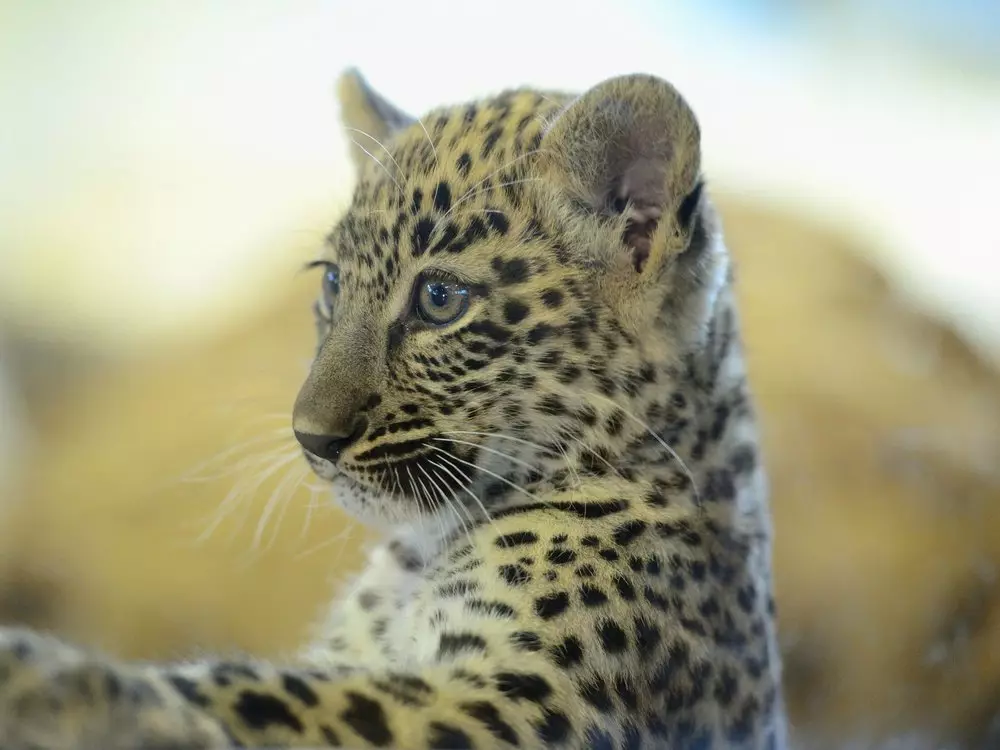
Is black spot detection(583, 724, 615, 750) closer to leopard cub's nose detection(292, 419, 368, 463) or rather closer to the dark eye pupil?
leopard cub's nose detection(292, 419, 368, 463)

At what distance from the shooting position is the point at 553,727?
1.30m

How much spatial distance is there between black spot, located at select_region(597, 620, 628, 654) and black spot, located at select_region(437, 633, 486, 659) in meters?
0.18

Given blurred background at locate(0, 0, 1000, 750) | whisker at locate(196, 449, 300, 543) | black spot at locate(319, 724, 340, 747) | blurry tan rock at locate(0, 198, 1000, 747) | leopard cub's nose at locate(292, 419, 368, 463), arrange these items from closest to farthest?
black spot at locate(319, 724, 340, 747) < leopard cub's nose at locate(292, 419, 368, 463) < whisker at locate(196, 449, 300, 543) < blurred background at locate(0, 0, 1000, 750) < blurry tan rock at locate(0, 198, 1000, 747)

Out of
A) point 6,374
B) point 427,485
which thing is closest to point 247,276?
point 6,374

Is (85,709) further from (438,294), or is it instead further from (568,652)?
(438,294)

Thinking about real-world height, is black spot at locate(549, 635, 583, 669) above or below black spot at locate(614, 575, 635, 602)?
below

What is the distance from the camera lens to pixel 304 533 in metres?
2.23

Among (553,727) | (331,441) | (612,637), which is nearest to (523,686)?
(553,727)

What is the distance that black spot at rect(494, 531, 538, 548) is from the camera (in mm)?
1536

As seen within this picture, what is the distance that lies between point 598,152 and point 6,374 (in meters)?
1.43

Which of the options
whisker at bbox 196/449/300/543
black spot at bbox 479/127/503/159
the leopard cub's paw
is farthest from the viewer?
whisker at bbox 196/449/300/543

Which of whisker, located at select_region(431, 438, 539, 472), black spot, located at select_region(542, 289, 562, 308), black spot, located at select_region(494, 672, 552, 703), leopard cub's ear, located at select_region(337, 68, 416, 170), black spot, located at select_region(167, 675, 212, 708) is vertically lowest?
black spot, located at select_region(167, 675, 212, 708)

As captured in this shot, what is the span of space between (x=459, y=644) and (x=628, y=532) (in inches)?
13.0

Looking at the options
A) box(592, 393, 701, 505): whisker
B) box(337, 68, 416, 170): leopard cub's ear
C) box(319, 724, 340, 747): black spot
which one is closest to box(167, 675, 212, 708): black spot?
box(319, 724, 340, 747): black spot
